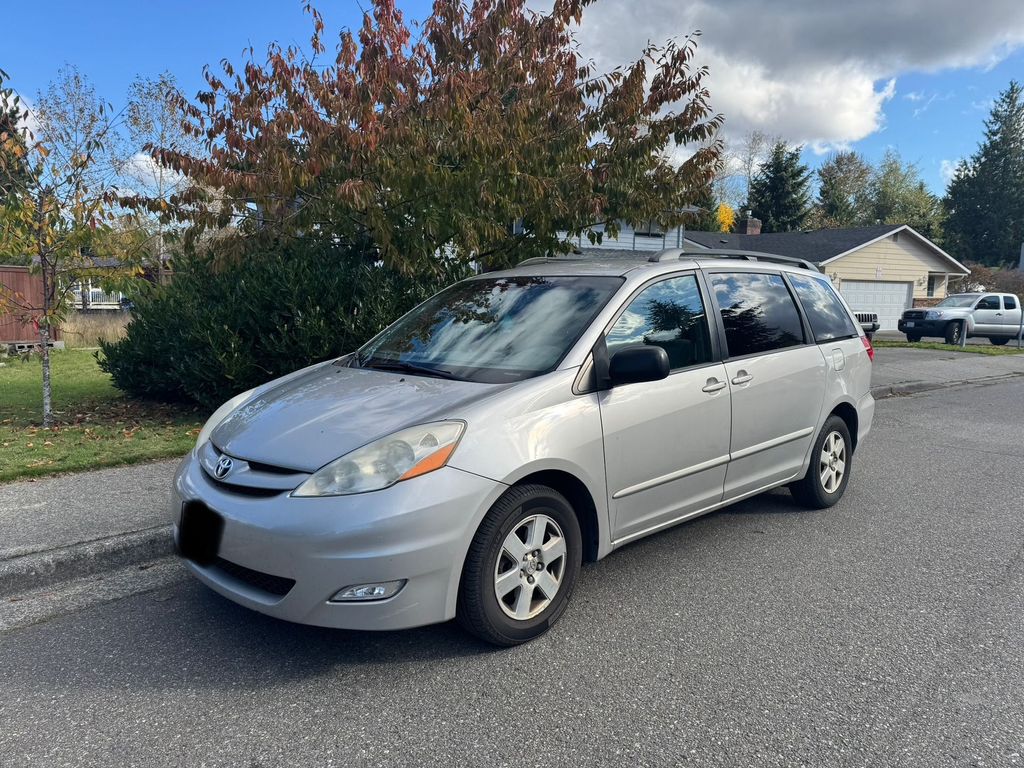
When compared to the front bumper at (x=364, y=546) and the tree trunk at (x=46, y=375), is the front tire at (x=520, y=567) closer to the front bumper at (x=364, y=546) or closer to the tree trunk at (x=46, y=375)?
the front bumper at (x=364, y=546)

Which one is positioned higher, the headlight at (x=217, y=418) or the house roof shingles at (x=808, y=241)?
the house roof shingles at (x=808, y=241)

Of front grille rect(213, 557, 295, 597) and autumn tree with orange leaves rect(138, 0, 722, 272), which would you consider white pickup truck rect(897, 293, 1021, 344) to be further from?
front grille rect(213, 557, 295, 597)

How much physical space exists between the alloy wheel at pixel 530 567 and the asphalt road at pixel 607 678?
0.20 meters

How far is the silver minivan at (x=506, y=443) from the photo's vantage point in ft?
9.49

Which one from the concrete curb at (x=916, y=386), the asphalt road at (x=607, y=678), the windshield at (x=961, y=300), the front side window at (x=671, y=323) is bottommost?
the asphalt road at (x=607, y=678)

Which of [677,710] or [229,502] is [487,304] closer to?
[229,502]

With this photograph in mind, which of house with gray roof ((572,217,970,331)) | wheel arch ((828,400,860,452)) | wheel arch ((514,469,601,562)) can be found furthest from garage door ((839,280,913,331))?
wheel arch ((514,469,601,562))

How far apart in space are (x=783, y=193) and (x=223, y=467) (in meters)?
44.9

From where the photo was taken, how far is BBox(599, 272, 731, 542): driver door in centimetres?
365

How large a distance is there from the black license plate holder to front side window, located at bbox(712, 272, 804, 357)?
288 cm

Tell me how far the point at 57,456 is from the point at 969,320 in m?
25.4

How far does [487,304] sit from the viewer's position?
4.35m

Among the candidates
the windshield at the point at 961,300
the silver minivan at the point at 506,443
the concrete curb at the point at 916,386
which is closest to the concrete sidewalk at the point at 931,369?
the concrete curb at the point at 916,386

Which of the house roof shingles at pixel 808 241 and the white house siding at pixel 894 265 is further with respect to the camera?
the house roof shingles at pixel 808 241
